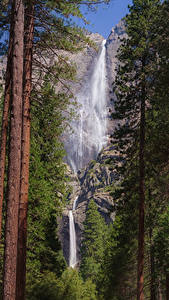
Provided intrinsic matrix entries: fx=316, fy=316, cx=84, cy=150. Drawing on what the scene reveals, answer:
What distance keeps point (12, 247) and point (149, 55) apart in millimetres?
10247

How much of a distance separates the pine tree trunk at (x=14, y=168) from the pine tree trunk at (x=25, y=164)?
84 cm

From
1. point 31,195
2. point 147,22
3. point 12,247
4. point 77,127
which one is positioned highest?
point 77,127

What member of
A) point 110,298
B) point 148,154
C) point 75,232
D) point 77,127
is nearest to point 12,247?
point 148,154

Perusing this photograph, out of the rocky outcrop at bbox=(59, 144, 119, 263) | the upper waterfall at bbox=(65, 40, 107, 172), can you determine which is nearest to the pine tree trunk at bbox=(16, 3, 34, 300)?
the rocky outcrop at bbox=(59, 144, 119, 263)

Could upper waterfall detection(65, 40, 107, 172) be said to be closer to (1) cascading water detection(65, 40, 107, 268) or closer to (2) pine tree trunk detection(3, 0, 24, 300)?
(1) cascading water detection(65, 40, 107, 268)

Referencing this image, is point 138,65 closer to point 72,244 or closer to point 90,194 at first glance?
point 72,244

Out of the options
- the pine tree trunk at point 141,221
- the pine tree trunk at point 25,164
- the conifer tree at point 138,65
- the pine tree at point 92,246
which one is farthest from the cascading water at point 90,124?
the pine tree trunk at point 25,164

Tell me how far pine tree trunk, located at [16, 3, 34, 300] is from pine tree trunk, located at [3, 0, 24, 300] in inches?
33.2

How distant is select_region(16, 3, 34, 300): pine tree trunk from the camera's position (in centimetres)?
630

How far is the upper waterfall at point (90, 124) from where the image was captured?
4776 inches

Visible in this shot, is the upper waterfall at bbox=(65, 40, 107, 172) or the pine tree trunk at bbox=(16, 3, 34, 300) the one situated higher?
the upper waterfall at bbox=(65, 40, 107, 172)

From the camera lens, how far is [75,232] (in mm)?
75062

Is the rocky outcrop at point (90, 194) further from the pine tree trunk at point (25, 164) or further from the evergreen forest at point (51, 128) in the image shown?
the pine tree trunk at point (25, 164)

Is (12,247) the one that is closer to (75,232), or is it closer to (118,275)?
(118,275)
